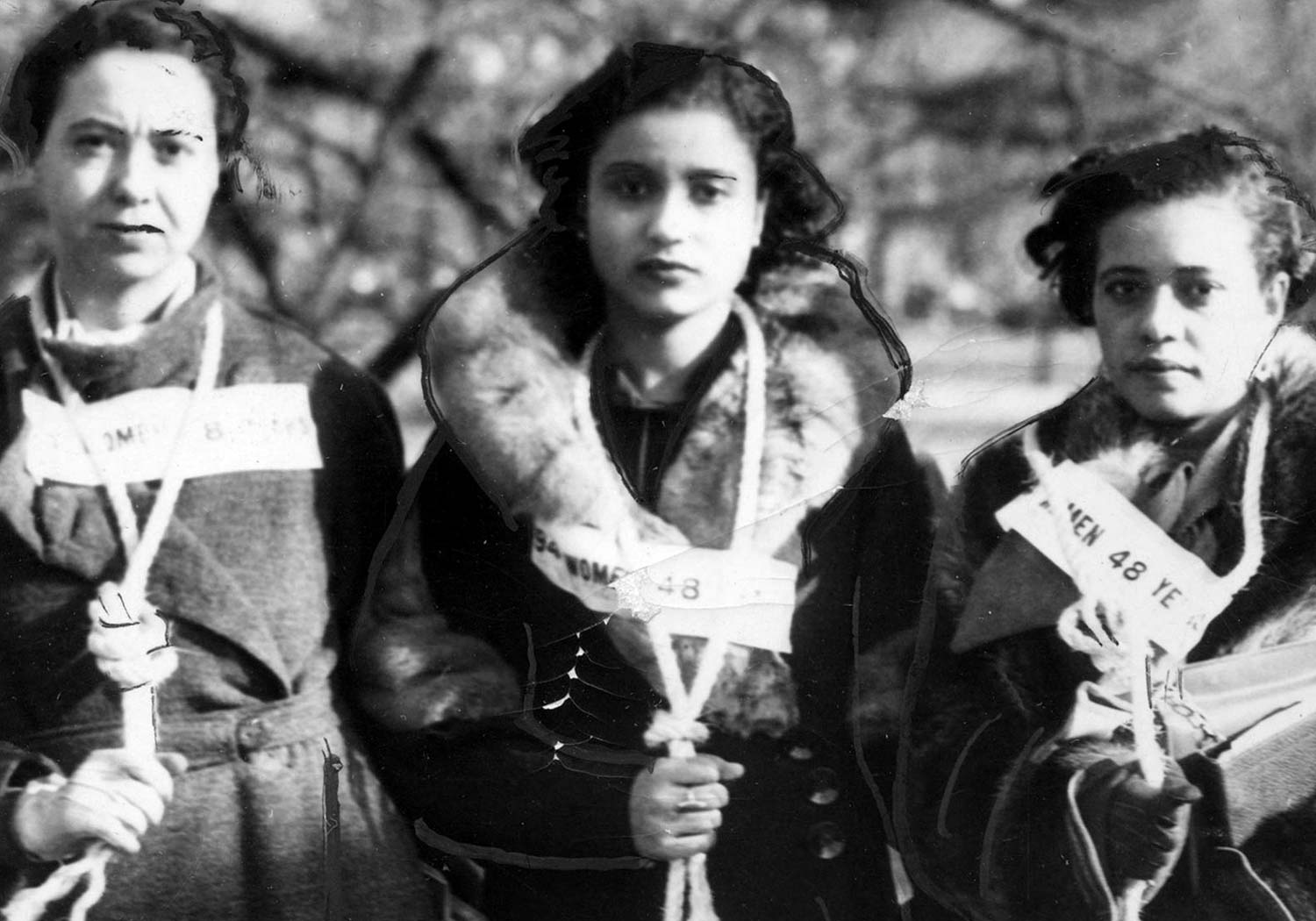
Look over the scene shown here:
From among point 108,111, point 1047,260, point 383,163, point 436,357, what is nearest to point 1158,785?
point 1047,260

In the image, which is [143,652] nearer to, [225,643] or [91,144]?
[225,643]

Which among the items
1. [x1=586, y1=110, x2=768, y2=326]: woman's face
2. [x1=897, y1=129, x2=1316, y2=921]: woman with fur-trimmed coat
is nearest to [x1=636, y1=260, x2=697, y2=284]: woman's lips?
[x1=586, y1=110, x2=768, y2=326]: woman's face

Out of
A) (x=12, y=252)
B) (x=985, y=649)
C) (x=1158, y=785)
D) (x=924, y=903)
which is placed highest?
(x=12, y=252)

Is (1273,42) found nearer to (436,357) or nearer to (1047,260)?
(1047,260)

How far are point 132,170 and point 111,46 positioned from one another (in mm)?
191

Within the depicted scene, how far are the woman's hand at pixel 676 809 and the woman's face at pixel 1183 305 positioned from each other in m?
0.83

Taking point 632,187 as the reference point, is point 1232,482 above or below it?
below

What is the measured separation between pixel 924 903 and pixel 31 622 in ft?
4.53

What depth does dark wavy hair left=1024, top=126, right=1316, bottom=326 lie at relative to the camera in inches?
88.4

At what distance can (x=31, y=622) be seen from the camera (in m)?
2.29

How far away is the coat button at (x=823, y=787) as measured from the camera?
2.26m

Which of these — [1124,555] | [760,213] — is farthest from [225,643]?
[1124,555]

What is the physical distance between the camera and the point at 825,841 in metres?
2.26

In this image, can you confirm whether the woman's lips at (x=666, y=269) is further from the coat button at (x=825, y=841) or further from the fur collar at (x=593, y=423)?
the coat button at (x=825, y=841)
